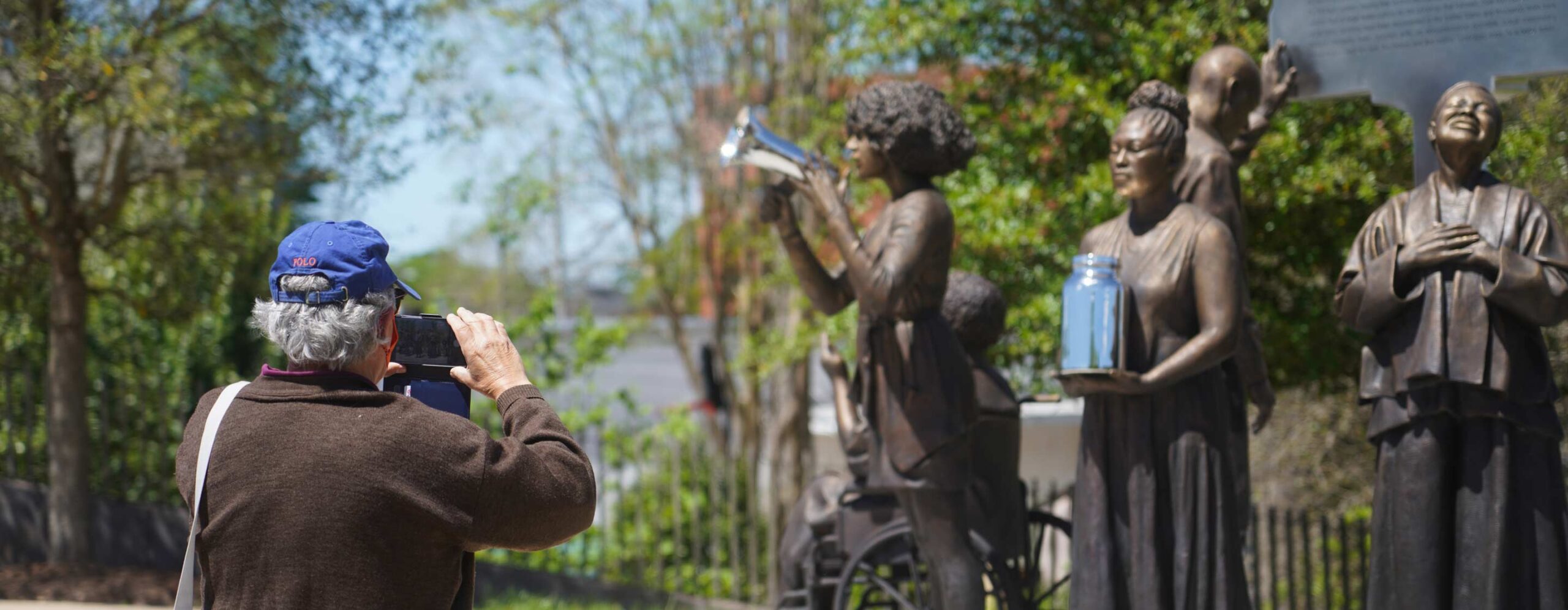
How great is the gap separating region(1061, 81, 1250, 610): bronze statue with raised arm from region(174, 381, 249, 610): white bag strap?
252cm

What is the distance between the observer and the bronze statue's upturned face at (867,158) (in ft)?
16.6

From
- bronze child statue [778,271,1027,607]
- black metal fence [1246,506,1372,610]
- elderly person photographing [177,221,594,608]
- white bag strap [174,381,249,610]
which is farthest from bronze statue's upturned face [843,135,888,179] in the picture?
white bag strap [174,381,249,610]

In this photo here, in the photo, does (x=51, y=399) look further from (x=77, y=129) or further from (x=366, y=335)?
(x=366, y=335)

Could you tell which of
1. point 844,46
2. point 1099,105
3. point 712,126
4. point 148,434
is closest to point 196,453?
point 1099,105

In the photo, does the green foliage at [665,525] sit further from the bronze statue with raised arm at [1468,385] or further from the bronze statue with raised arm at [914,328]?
the bronze statue with raised arm at [1468,385]

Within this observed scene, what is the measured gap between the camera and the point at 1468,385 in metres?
4.24

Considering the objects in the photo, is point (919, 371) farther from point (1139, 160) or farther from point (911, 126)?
point (1139, 160)

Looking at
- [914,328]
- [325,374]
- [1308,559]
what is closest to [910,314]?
[914,328]

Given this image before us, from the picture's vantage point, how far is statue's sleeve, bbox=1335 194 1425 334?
4.33 m

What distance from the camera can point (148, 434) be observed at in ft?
32.4

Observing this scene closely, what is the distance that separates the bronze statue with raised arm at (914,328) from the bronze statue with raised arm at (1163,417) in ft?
1.67

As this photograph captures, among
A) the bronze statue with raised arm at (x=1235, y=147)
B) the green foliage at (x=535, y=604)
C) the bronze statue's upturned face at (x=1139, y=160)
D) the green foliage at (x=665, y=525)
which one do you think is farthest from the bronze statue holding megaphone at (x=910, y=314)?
the green foliage at (x=665, y=525)

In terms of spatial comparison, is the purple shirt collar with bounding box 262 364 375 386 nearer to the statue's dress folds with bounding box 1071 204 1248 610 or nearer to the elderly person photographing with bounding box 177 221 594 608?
the elderly person photographing with bounding box 177 221 594 608

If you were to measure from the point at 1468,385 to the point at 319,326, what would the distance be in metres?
3.27
